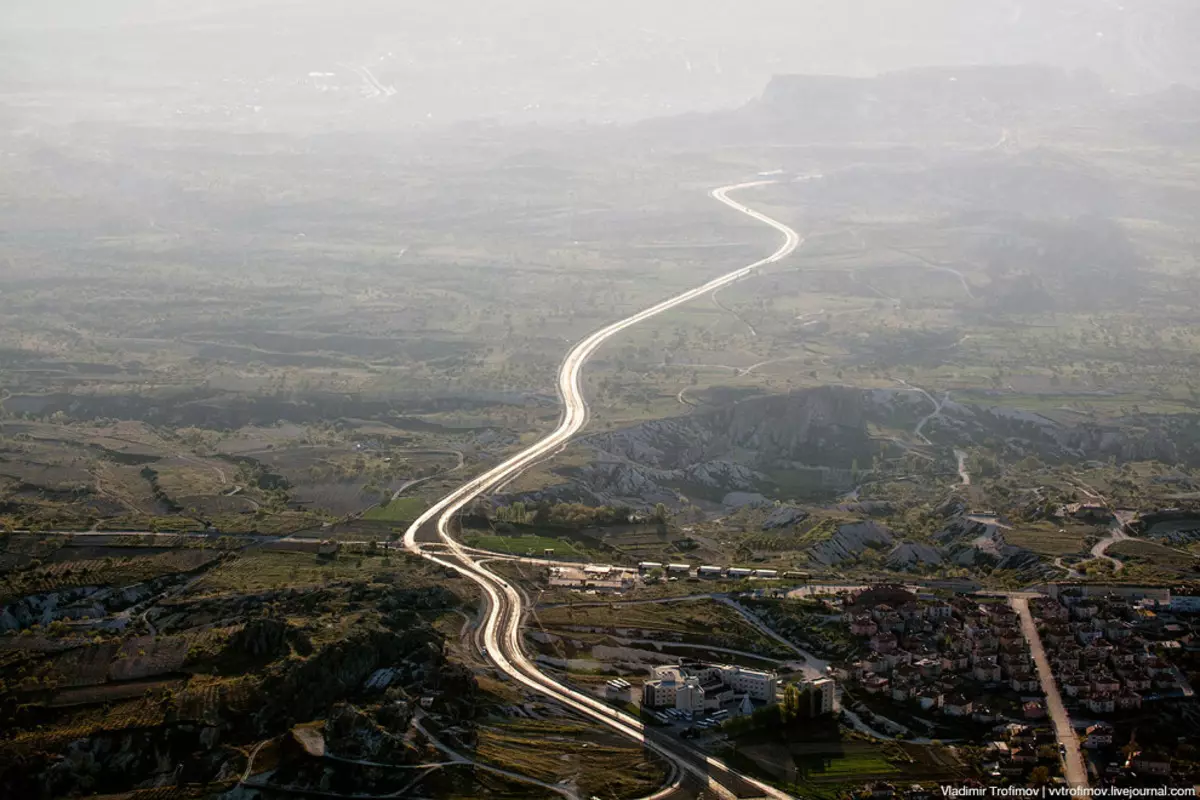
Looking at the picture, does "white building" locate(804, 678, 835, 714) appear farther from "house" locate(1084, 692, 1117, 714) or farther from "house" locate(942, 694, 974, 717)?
"house" locate(1084, 692, 1117, 714)

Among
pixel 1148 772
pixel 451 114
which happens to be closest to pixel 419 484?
pixel 1148 772

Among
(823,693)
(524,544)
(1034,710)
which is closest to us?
(1034,710)

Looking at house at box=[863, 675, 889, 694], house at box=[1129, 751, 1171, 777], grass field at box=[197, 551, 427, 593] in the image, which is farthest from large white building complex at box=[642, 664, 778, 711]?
grass field at box=[197, 551, 427, 593]

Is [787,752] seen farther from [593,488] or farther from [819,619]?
[593,488]

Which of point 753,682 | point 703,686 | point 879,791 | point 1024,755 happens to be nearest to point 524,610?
point 703,686

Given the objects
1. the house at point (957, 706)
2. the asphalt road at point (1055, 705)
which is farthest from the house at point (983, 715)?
the asphalt road at point (1055, 705)

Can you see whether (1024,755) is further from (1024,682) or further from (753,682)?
(753,682)
